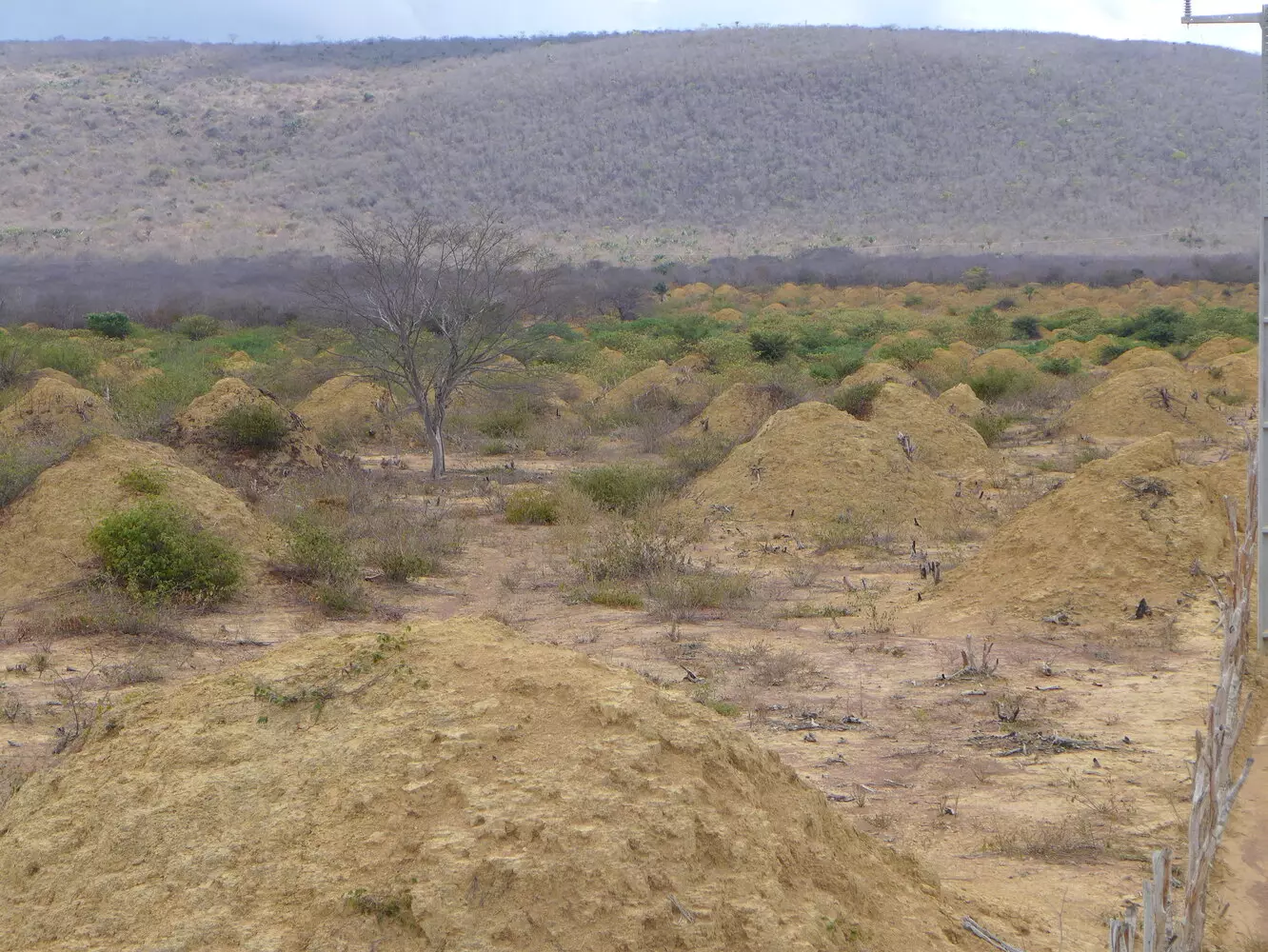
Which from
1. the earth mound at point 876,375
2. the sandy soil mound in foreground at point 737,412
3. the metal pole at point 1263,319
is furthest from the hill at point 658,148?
the metal pole at point 1263,319

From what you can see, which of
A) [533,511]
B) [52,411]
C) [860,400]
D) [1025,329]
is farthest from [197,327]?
[533,511]

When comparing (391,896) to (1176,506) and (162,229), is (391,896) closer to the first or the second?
(1176,506)

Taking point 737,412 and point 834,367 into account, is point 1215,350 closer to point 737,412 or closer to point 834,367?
point 834,367

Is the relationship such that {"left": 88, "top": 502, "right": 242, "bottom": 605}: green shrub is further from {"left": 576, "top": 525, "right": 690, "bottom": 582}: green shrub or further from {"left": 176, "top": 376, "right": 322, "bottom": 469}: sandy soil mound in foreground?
{"left": 176, "top": 376, "right": 322, "bottom": 469}: sandy soil mound in foreground

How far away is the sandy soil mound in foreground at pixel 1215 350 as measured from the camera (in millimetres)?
25375

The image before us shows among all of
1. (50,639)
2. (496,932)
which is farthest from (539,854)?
(50,639)

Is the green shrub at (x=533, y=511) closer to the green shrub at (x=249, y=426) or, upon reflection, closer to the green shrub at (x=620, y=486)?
the green shrub at (x=620, y=486)

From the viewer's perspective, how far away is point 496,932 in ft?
9.53

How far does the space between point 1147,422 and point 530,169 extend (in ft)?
168

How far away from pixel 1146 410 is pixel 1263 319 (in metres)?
13.2

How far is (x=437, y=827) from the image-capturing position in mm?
3127

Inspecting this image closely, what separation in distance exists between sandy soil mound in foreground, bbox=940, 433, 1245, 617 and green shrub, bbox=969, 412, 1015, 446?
9.58 metres

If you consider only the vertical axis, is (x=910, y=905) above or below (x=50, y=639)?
above

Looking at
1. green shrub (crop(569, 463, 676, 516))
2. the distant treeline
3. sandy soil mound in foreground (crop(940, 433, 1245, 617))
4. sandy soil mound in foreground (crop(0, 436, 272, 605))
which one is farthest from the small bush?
the distant treeline
